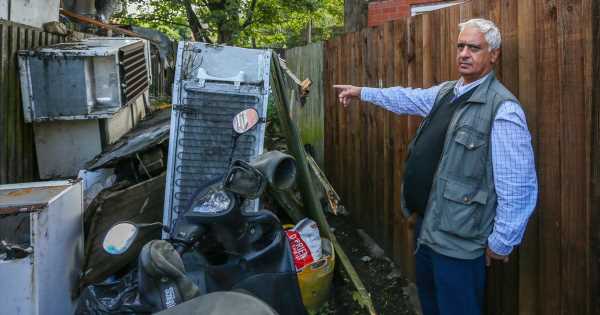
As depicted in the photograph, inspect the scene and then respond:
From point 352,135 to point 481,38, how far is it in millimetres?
3002

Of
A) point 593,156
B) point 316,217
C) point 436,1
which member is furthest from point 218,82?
point 436,1

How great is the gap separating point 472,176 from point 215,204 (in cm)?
114

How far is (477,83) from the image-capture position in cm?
235

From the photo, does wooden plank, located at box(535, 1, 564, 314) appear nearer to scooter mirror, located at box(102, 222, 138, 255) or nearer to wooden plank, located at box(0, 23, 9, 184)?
scooter mirror, located at box(102, 222, 138, 255)

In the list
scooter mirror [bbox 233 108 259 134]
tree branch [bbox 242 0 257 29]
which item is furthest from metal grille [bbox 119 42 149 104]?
tree branch [bbox 242 0 257 29]

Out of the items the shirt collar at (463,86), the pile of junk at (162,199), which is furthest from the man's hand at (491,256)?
the pile of junk at (162,199)

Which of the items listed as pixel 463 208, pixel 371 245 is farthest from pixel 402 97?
pixel 371 245

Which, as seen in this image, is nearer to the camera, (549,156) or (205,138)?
(549,156)

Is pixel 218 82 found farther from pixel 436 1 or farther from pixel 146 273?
pixel 436 1

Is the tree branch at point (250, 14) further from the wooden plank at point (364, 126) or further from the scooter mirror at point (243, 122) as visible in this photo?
the scooter mirror at point (243, 122)

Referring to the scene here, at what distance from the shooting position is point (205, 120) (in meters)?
3.84

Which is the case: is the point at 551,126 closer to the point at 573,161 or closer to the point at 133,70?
the point at 573,161

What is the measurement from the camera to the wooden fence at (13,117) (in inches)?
162

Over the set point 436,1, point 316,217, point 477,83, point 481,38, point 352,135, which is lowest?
point 316,217
